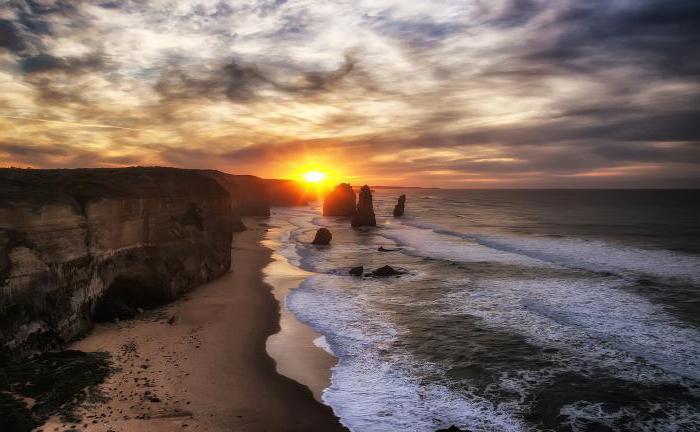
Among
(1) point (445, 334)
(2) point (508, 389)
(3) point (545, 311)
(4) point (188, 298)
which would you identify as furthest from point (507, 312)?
(4) point (188, 298)

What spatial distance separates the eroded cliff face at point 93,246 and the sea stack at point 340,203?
6215 cm

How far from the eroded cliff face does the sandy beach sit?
1257mm

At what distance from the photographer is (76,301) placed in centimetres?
1577

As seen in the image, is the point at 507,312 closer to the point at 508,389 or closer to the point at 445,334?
the point at 445,334

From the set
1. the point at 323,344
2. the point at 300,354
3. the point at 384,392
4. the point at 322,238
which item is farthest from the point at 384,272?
the point at 384,392

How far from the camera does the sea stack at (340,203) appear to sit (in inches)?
3494

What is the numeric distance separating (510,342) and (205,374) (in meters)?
11.7

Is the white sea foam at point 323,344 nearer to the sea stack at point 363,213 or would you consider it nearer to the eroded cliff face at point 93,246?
the eroded cliff face at point 93,246

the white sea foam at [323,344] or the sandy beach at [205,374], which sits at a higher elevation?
the sandy beach at [205,374]

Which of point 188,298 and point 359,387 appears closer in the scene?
point 359,387

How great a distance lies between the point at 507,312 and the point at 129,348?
1701cm

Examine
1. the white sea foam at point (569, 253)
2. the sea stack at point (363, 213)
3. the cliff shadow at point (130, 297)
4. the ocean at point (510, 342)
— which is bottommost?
the ocean at point (510, 342)

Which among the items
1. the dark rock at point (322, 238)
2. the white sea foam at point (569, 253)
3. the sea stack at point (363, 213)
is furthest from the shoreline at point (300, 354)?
the sea stack at point (363, 213)

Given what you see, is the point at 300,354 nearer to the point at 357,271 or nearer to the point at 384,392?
the point at 384,392
